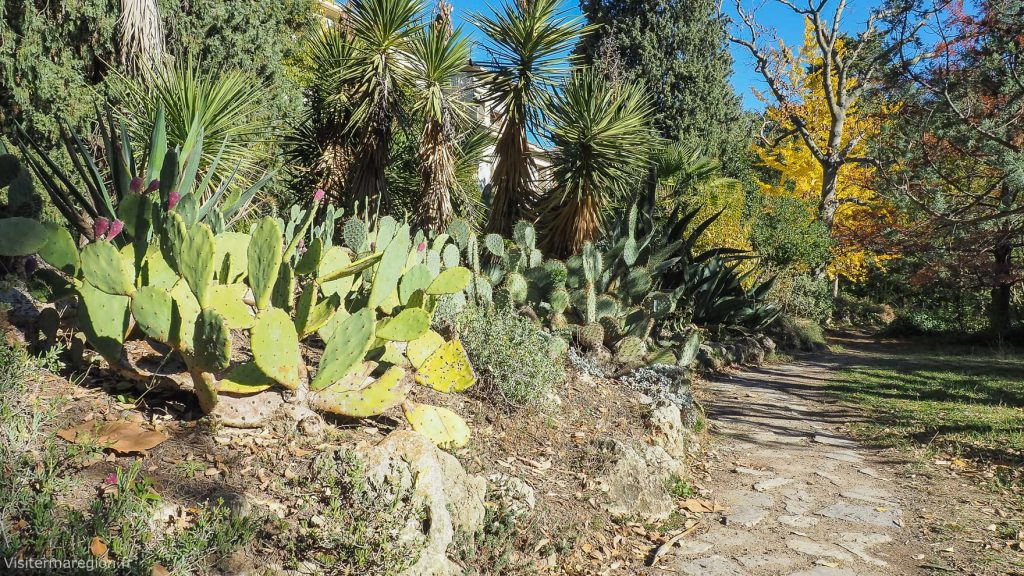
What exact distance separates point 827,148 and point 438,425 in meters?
19.7

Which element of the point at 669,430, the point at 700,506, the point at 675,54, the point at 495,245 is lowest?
the point at 700,506

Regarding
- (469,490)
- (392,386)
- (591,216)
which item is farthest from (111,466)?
(591,216)

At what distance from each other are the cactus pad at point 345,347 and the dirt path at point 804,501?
1.89 meters

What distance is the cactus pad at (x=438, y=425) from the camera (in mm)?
3553

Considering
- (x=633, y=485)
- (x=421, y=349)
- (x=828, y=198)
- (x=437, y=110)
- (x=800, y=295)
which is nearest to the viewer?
(x=421, y=349)

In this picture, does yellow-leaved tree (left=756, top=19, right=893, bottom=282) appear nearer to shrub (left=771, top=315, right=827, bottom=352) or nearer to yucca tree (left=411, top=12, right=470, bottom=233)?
shrub (left=771, top=315, right=827, bottom=352)

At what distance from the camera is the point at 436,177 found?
8500mm

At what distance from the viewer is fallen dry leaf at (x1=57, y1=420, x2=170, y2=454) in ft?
8.76

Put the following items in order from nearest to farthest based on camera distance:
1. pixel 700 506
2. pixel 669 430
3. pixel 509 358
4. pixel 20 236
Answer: pixel 20 236
pixel 700 506
pixel 509 358
pixel 669 430

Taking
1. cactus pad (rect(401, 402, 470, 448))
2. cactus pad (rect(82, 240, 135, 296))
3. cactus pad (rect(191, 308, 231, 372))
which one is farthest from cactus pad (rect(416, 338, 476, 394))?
cactus pad (rect(82, 240, 135, 296))

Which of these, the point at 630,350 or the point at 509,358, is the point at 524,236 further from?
the point at 509,358

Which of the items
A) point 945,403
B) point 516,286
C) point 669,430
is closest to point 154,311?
point 669,430

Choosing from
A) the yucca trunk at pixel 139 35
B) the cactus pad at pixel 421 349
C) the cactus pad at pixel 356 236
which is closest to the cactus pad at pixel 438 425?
the cactus pad at pixel 421 349

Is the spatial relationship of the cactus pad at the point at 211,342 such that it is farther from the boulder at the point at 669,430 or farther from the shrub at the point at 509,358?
the boulder at the point at 669,430
